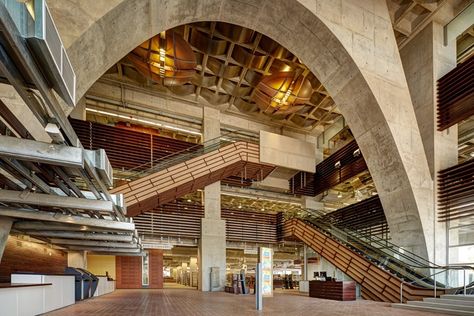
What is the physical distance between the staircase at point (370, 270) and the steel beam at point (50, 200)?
7.91 meters

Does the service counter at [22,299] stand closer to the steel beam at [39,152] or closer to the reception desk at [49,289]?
the reception desk at [49,289]

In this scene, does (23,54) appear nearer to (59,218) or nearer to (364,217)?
Result: (59,218)

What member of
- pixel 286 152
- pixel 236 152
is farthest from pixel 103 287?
pixel 286 152

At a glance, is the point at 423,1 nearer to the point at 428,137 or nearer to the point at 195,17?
the point at 428,137

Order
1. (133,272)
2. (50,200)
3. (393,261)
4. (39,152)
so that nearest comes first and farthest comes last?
(39,152), (50,200), (393,261), (133,272)

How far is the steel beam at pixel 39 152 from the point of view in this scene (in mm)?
3406

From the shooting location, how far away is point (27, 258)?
31.7 feet

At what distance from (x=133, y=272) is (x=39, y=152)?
15497 mm

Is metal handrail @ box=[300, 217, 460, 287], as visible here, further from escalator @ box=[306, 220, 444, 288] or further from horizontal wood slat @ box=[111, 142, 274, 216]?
horizontal wood slat @ box=[111, 142, 274, 216]

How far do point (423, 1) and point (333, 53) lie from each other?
3.75 m

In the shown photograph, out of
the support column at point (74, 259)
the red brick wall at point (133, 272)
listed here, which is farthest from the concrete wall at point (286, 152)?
the support column at point (74, 259)

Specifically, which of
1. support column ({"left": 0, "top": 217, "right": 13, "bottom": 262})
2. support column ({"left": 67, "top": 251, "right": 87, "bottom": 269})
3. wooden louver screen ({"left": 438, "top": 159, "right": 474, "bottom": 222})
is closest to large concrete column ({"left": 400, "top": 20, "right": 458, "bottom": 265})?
wooden louver screen ({"left": 438, "top": 159, "right": 474, "bottom": 222})

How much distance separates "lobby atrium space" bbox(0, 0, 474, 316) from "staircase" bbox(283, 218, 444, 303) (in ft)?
0.18

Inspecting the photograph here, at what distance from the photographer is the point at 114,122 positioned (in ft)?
60.2
